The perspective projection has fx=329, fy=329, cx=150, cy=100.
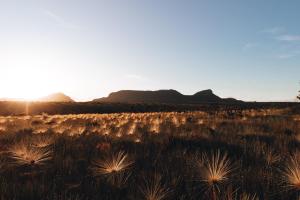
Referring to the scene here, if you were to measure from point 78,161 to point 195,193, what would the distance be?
2810 mm

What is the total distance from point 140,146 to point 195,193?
11.6 feet

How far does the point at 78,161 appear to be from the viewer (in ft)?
22.4

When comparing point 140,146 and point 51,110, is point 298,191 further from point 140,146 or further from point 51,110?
point 51,110

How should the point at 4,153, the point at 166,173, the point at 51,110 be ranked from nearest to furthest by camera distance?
the point at 166,173 < the point at 4,153 < the point at 51,110

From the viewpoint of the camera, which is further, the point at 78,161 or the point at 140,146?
the point at 140,146

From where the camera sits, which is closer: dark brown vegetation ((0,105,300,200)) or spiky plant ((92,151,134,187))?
dark brown vegetation ((0,105,300,200))

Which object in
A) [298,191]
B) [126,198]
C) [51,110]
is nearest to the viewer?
[126,198]

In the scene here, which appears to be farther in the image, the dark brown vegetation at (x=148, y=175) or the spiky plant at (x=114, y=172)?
the spiky plant at (x=114, y=172)

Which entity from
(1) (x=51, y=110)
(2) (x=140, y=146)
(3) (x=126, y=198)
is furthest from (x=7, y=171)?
(1) (x=51, y=110)

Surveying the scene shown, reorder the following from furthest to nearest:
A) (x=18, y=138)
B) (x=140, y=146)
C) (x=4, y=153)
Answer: (x=18, y=138)
(x=140, y=146)
(x=4, y=153)

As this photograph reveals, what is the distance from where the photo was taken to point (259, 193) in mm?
5121

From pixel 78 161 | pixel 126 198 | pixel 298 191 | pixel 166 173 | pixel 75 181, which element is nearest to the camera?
pixel 126 198

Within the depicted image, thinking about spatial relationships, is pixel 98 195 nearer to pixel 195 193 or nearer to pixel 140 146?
pixel 195 193

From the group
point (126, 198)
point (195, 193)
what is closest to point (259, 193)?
point (195, 193)
